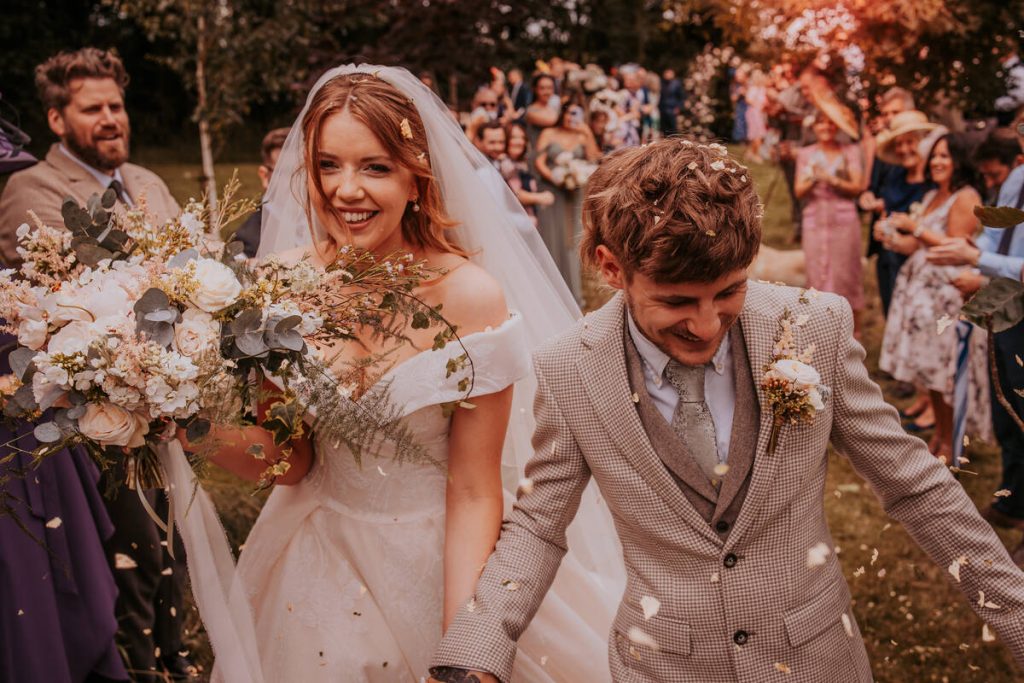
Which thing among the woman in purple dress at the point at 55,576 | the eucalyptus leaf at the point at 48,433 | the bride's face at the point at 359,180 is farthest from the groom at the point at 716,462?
the woman in purple dress at the point at 55,576

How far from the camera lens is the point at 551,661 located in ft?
8.80

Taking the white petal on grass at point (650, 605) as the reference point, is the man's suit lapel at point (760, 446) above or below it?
above

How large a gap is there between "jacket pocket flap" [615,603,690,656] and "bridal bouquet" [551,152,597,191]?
6.84m

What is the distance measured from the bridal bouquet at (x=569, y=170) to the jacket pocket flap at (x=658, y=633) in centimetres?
684

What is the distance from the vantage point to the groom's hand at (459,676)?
1929 millimetres

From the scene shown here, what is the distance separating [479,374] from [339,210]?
0.55m

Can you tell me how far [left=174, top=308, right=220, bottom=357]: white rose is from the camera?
6.15 feet

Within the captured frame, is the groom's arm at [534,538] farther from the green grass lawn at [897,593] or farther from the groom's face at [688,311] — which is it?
the green grass lawn at [897,593]

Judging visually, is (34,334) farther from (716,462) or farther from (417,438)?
(716,462)

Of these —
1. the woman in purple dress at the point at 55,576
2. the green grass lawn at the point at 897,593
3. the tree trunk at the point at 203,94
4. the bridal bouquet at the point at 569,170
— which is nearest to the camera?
the woman in purple dress at the point at 55,576

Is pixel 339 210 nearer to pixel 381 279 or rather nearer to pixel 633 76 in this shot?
pixel 381 279

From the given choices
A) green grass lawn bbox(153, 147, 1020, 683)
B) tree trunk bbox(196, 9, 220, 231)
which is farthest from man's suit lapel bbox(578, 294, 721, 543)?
tree trunk bbox(196, 9, 220, 231)

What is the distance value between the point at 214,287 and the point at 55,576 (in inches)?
70.5

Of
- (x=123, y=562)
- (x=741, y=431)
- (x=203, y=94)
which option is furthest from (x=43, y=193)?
(x=203, y=94)
